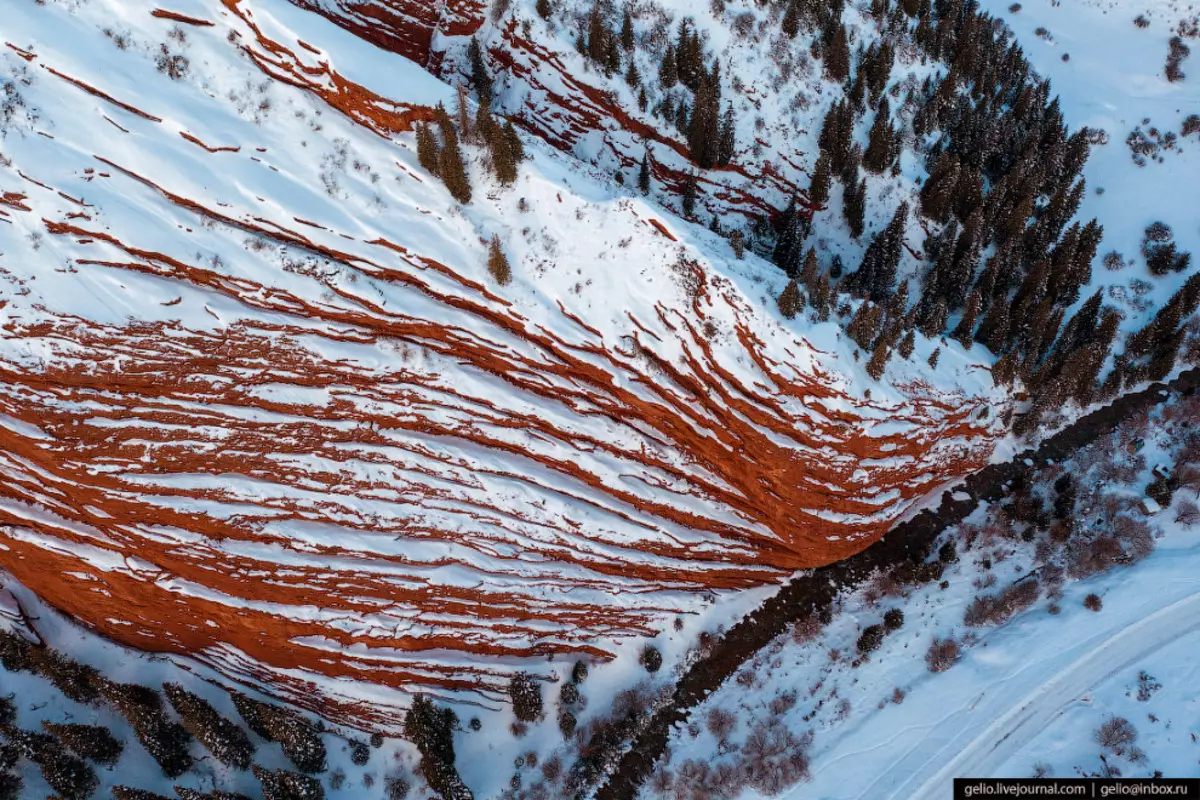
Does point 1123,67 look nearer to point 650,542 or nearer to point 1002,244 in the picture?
point 1002,244

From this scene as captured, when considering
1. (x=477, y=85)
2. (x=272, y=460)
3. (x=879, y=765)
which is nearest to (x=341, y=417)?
(x=272, y=460)

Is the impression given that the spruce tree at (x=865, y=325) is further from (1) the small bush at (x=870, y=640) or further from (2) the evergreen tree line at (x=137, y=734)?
(2) the evergreen tree line at (x=137, y=734)

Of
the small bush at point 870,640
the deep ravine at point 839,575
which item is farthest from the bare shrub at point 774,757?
the small bush at point 870,640

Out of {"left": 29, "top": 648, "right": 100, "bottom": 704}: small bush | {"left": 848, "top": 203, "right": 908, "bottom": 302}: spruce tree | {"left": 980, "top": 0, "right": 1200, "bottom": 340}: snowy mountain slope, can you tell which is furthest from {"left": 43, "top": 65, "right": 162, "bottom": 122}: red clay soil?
{"left": 980, "top": 0, "right": 1200, "bottom": 340}: snowy mountain slope

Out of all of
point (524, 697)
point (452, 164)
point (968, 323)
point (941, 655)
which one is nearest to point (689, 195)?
point (452, 164)

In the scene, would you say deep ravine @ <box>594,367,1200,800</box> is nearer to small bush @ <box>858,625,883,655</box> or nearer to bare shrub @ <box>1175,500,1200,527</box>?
small bush @ <box>858,625,883,655</box>

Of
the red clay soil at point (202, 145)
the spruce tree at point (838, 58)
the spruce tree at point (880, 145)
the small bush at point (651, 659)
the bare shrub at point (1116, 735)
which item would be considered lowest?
the small bush at point (651, 659)
